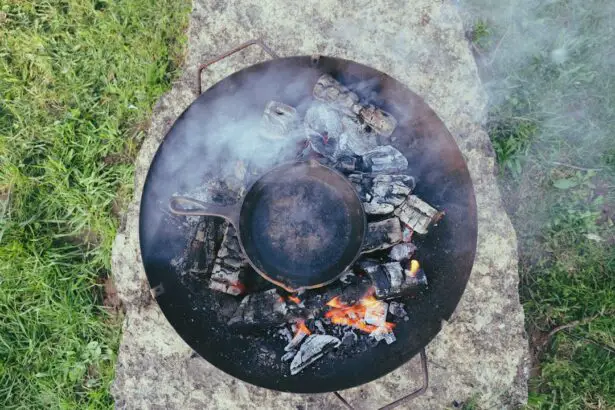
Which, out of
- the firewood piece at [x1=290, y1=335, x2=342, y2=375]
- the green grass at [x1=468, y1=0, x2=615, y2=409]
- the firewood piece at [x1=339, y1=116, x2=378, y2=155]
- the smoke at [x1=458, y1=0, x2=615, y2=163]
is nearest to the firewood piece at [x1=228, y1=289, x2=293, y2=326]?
the firewood piece at [x1=290, y1=335, x2=342, y2=375]

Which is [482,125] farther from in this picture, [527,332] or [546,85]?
[527,332]

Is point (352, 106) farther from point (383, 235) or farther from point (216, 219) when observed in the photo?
point (216, 219)

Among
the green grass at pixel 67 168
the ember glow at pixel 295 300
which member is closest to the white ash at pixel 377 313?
the ember glow at pixel 295 300

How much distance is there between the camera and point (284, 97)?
2770mm

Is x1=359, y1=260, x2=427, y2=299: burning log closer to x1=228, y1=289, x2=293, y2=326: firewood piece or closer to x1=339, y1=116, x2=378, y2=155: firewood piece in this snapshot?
x1=228, y1=289, x2=293, y2=326: firewood piece

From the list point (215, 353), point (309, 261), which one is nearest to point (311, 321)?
point (309, 261)

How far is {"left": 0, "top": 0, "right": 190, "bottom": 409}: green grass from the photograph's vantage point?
3.30m

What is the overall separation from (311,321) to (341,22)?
1.87 m

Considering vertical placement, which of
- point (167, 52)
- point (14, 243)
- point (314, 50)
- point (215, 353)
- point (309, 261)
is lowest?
point (14, 243)

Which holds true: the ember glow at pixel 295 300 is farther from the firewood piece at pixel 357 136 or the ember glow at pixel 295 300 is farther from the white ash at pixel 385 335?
the firewood piece at pixel 357 136

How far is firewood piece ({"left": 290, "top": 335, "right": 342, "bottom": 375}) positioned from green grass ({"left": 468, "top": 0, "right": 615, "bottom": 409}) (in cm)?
136

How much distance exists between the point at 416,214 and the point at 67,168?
241cm

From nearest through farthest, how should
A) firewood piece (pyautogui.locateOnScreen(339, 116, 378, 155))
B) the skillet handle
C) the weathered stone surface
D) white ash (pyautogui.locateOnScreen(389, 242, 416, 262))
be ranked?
the skillet handle < white ash (pyautogui.locateOnScreen(389, 242, 416, 262)) < firewood piece (pyautogui.locateOnScreen(339, 116, 378, 155)) < the weathered stone surface

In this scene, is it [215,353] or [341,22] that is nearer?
[215,353]
